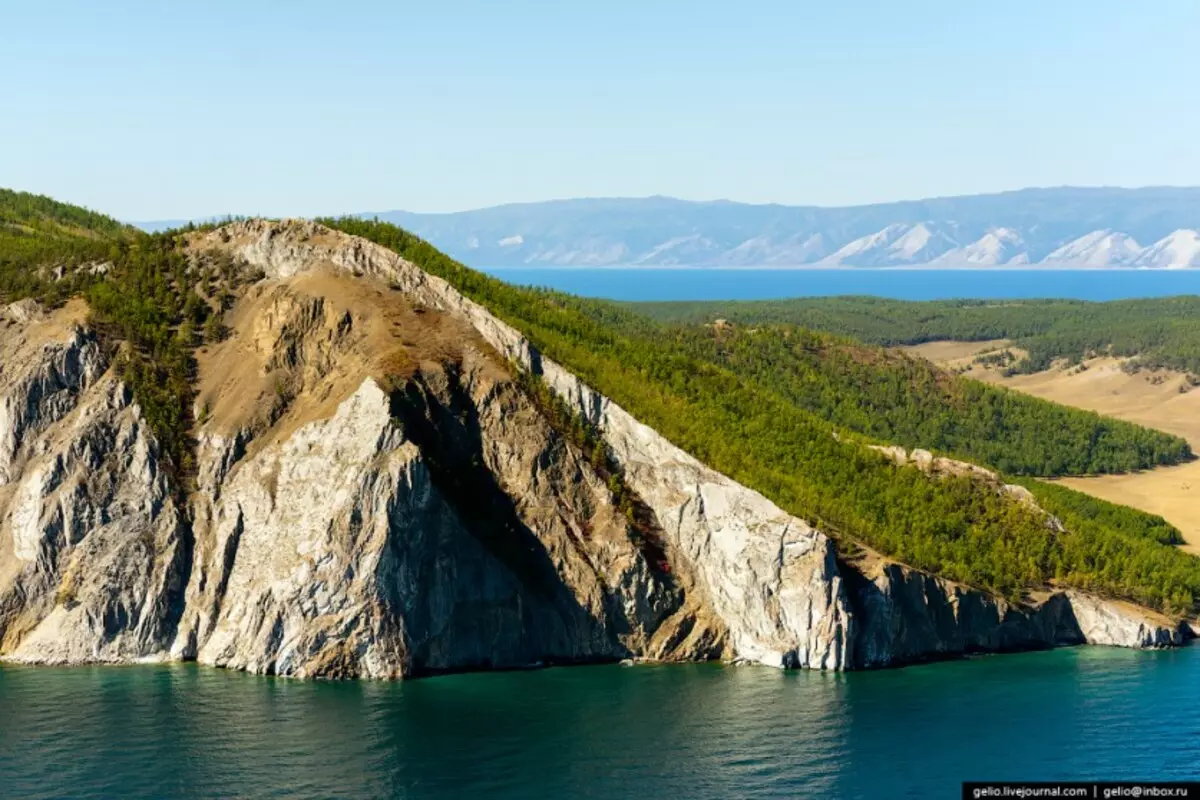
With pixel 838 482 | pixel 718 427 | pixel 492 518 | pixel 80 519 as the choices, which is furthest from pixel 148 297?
pixel 838 482

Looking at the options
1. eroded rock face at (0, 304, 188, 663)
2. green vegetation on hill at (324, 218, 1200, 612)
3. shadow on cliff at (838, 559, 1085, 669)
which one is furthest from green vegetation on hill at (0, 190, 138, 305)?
shadow on cliff at (838, 559, 1085, 669)

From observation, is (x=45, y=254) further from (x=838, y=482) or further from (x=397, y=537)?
(x=838, y=482)

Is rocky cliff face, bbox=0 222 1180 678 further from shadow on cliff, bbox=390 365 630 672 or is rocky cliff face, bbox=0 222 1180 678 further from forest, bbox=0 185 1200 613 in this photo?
forest, bbox=0 185 1200 613

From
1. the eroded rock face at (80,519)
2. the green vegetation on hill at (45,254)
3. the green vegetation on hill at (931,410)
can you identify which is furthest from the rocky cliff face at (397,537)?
the green vegetation on hill at (931,410)

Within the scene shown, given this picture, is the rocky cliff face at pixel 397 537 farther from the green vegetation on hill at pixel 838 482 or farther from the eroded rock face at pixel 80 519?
the green vegetation on hill at pixel 838 482

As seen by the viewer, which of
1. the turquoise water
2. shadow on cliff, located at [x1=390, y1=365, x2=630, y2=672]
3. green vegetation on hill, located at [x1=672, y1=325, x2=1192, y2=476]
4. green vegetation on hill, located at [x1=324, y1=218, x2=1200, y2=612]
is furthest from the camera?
green vegetation on hill, located at [x1=672, y1=325, x2=1192, y2=476]

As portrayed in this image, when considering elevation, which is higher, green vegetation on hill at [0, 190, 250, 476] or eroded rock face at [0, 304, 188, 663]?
green vegetation on hill at [0, 190, 250, 476]
